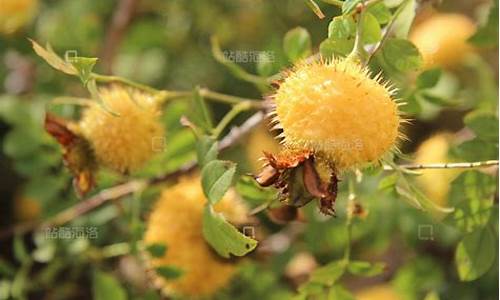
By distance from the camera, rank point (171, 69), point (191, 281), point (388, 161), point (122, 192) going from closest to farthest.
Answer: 1. point (388, 161)
2. point (191, 281)
3. point (122, 192)
4. point (171, 69)

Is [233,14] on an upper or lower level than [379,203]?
upper

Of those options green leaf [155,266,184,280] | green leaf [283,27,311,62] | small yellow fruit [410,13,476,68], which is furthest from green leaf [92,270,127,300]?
small yellow fruit [410,13,476,68]

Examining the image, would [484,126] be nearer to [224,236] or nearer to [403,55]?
[403,55]

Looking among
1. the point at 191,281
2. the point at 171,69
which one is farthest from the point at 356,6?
the point at 171,69

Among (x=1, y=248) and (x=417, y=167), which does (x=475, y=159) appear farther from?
(x=1, y=248)

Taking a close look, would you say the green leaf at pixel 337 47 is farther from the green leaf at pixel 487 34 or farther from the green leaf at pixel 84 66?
the green leaf at pixel 487 34

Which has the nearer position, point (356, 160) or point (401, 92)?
point (356, 160)
